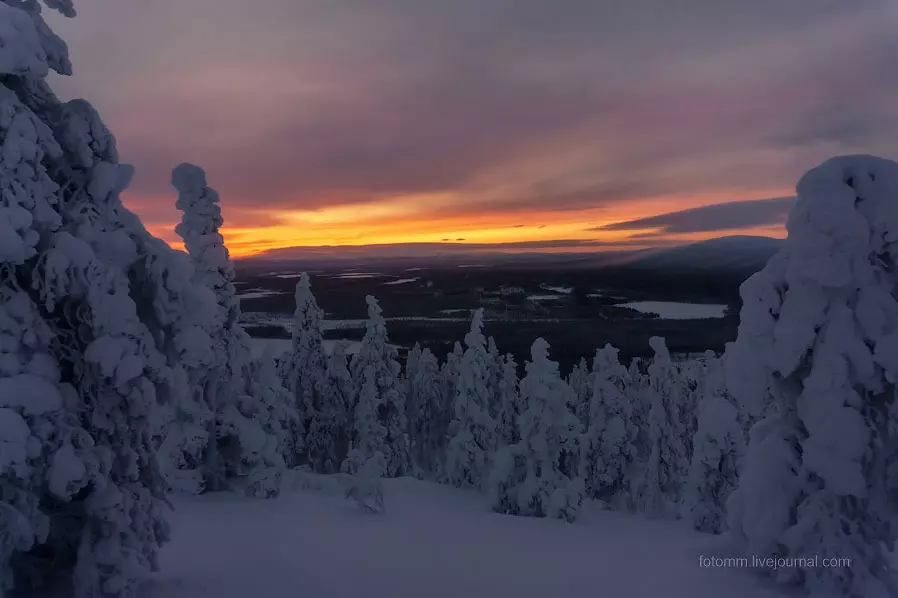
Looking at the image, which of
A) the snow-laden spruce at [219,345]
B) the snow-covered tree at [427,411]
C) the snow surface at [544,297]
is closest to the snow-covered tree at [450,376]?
the snow-covered tree at [427,411]

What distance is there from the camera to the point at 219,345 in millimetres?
16984

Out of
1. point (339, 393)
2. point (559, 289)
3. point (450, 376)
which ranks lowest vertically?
point (559, 289)

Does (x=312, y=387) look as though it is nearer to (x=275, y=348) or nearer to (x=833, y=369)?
(x=275, y=348)

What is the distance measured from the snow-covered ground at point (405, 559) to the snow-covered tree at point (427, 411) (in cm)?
3368

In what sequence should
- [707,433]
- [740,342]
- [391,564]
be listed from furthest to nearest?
[707,433] → [391,564] → [740,342]

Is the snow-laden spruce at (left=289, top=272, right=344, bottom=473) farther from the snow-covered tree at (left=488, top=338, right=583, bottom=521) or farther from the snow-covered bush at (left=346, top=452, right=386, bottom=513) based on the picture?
the snow-covered bush at (left=346, top=452, right=386, bottom=513)

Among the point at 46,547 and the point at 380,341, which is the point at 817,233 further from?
the point at 380,341

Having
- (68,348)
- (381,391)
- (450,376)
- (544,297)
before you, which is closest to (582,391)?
(450,376)

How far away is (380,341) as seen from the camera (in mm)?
39594

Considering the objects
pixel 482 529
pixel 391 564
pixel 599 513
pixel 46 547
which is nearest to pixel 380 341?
pixel 599 513

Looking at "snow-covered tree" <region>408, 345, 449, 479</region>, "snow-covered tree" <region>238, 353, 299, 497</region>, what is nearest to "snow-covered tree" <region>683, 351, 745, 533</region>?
"snow-covered tree" <region>238, 353, 299, 497</region>

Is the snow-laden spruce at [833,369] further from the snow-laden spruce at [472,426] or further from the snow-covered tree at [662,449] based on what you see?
the snow-laden spruce at [472,426]

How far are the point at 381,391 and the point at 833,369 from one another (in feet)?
108

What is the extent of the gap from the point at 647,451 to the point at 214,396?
102 feet
